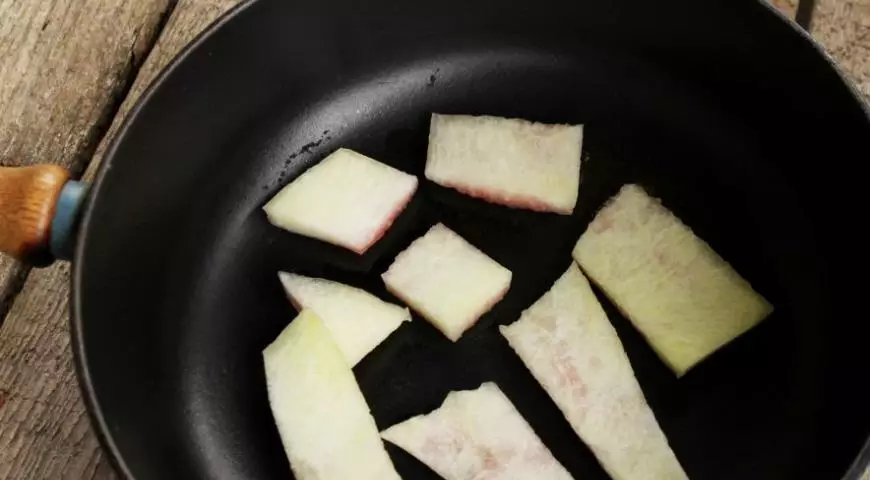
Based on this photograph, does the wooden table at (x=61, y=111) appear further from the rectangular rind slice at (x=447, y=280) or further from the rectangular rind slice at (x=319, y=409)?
the rectangular rind slice at (x=447, y=280)

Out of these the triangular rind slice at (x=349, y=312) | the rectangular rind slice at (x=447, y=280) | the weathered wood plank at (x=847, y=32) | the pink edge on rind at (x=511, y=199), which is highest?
the weathered wood plank at (x=847, y=32)

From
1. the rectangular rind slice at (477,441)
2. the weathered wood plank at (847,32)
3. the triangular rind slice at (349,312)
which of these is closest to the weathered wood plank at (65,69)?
the triangular rind slice at (349,312)

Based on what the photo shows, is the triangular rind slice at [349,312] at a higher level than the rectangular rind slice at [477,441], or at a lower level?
higher

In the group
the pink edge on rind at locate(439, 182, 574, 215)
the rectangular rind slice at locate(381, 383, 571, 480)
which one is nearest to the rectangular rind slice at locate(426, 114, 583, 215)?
the pink edge on rind at locate(439, 182, 574, 215)

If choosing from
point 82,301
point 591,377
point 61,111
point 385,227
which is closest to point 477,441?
point 591,377

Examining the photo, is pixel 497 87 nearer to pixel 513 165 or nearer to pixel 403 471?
pixel 513 165

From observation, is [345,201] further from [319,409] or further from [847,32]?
[847,32]

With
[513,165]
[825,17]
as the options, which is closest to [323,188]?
[513,165]
